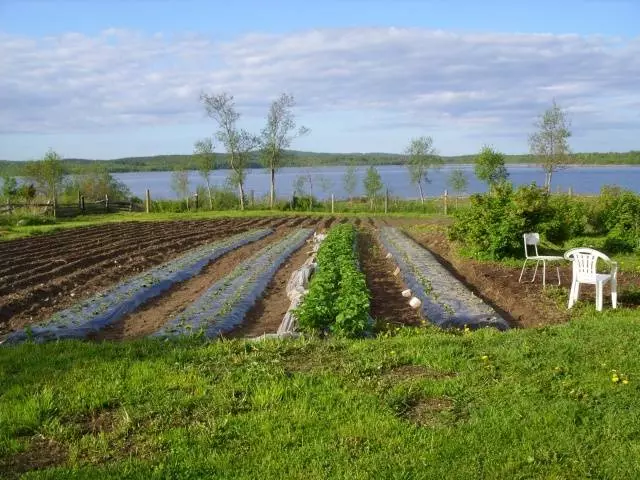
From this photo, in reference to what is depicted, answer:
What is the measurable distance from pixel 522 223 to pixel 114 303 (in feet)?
31.5

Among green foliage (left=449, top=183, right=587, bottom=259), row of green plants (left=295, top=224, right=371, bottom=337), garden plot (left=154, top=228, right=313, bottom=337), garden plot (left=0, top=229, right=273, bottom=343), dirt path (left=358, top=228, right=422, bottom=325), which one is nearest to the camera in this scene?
row of green plants (left=295, top=224, right=371, bottom=337)

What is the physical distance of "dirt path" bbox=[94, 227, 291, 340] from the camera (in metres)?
8.71

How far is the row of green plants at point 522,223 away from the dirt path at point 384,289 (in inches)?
94.5

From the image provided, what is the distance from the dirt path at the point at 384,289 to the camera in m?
9.42

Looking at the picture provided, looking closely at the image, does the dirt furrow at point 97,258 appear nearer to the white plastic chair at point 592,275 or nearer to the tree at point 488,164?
the white plastic chair at point 592,275

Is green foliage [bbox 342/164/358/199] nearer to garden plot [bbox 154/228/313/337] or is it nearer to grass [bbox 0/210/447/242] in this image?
grass [bbox 0/210/447/242]

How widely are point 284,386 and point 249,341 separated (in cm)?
163

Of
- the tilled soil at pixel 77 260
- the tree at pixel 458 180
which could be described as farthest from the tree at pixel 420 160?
the tilled soil at pixel 77 260

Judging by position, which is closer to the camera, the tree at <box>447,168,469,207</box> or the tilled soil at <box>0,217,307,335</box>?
the tilled soil at <box>0,217,307,335</box>

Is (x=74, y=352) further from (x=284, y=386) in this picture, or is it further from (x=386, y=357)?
(x=386, y=357)

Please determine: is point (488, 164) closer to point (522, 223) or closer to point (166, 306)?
point (522, 223)

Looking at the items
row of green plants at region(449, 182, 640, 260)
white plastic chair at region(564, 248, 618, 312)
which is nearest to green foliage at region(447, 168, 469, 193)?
row of green plants at region(449, 182, 640, 260)

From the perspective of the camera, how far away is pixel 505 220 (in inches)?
583

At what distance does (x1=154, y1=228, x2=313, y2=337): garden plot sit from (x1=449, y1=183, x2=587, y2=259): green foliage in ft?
16.7
